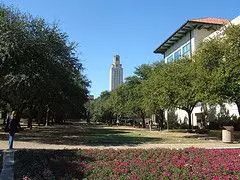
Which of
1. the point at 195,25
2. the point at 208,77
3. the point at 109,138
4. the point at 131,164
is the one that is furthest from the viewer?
the point at 195,25

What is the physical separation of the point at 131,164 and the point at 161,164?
3.16 feet

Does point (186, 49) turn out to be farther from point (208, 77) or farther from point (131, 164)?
point (131, 164)

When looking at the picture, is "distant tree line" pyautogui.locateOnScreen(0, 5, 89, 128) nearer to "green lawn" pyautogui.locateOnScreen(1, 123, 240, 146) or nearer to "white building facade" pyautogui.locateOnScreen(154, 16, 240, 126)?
"green lawn" pyautogui.locateOnScreen(1, 123, 240, 146)

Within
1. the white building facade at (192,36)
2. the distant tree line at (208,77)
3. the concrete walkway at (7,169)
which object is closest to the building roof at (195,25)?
the white building facade at (192,36)

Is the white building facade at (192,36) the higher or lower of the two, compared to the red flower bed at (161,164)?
higher

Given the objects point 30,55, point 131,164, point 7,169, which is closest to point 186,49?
point 30,55

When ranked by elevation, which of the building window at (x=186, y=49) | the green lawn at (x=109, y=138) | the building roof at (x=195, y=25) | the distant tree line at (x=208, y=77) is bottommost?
the green lawn at (x=109, y=138)

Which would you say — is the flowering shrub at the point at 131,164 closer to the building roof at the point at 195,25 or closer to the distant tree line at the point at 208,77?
the distant tree line at the point at 208,77

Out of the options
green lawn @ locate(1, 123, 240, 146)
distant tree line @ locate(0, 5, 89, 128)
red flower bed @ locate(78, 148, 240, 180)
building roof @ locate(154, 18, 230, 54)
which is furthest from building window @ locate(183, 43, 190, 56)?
red flower bed @ locate(78, 148, 240, 180)

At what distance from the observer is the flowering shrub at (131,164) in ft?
39.7

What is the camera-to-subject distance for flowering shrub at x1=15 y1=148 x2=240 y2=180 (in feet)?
39.7

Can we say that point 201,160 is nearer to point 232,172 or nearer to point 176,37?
point 232,172

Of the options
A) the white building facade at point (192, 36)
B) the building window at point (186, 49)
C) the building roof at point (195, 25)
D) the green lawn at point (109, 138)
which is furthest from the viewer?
the building window at point (186, 49)

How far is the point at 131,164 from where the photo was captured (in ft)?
44.7
